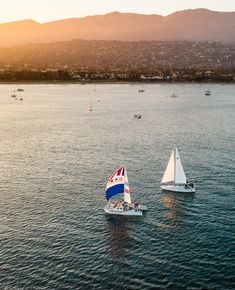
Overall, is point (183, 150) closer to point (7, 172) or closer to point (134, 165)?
point (134, 165)

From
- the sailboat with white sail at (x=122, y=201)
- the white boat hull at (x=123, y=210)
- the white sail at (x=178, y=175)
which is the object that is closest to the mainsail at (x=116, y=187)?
the sailboat with white sail at (x=122, y=201)

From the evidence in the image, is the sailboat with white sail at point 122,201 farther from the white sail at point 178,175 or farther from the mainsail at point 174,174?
the white sail at point 178,175

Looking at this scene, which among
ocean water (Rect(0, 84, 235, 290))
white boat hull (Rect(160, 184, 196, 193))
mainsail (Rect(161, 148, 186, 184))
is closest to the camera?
ocean water (Rect(0, 84, 235, 290))

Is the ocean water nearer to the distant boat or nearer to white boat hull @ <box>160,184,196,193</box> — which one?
white boat hull @ <box>160,184,196,193</box>

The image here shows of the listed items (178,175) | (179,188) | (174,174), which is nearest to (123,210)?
(179,188)

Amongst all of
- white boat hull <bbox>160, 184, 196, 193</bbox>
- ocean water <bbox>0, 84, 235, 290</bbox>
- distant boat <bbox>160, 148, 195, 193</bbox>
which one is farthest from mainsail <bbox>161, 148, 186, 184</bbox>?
ocean water <bbox>0, 84, 235, 290</bbox>

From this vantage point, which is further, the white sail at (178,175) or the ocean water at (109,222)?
the white sail at (178,175)

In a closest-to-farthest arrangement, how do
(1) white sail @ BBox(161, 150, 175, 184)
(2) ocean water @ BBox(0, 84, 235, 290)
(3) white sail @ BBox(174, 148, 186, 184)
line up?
1. (2) ocean water @ BBox(0, 84, 235, 290)
2. (3) white sail @ BBox(174, 148, 186, 184)
3. (1) white sail @ BBox(161, 150, 175, 184)

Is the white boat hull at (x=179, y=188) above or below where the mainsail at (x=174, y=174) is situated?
below
